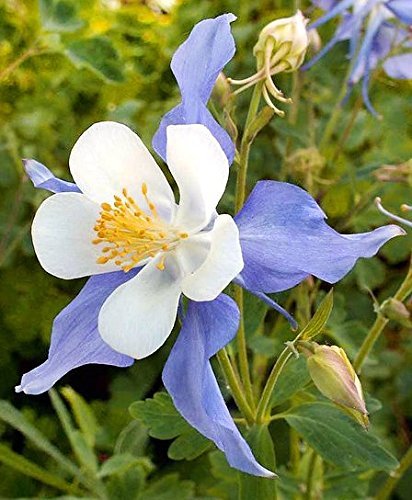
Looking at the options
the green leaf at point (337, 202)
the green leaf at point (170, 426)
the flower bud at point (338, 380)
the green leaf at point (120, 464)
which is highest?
the flower bud at point (338, 380)

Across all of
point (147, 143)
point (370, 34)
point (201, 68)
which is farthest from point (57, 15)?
point (201, 68)

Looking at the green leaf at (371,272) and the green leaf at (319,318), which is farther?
the green leaf at (371,272)

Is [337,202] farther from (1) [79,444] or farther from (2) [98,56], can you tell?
(1) [79,444]

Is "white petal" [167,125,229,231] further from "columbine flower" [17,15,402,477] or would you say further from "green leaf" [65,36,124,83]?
"green leaf" [65,36,124,83]

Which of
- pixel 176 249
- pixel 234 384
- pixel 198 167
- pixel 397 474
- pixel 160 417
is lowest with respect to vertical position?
pixel 397 474

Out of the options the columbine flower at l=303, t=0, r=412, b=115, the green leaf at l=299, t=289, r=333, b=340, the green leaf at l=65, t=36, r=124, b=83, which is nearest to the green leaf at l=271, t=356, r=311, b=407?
the green leaf at l=299, t=289, r=333, b=340

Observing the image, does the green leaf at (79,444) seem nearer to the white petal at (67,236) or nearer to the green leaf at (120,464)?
the green leaf at (120,464)

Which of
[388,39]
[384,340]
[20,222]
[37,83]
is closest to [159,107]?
[37,83]

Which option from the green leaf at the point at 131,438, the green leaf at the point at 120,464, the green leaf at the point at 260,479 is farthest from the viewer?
the green leaf at the point at 131,438

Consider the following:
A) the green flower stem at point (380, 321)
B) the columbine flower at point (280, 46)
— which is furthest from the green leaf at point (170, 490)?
the columbine flower at point (280, 46)
